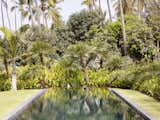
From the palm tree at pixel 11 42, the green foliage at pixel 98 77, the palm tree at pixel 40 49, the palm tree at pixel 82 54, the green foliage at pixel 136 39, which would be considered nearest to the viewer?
the palm tree at pixel 11 42

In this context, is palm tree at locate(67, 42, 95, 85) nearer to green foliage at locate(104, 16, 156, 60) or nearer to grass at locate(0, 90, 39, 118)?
green foliage at locate(104, 16, 156, 60)

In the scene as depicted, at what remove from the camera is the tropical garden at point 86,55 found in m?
23.6

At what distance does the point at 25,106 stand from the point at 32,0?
28777 millimetres

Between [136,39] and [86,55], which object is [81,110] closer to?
[86,55]

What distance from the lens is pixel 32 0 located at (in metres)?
42.4

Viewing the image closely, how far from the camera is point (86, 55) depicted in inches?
1053

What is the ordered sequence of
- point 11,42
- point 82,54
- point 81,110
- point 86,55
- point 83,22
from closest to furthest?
point 81,110, point 11,42, point 82,54, point 86,55, point 83,22

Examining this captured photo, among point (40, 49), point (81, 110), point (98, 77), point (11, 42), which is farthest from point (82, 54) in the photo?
point (81, 110)

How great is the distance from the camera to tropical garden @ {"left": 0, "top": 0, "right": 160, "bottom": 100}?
2364 centimetres

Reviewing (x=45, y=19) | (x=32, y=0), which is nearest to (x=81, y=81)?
(x=32, y=0)

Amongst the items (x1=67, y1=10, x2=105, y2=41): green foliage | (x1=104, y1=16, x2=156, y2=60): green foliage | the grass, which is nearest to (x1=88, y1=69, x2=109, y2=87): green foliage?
(x1=104, y1=16, x2=156, y2=60): green foliage

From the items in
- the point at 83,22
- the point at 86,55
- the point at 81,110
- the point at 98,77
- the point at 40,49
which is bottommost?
the point at 81,110

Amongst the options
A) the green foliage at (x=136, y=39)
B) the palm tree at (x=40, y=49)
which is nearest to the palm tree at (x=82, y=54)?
the palm tree at (x=40, y=49)

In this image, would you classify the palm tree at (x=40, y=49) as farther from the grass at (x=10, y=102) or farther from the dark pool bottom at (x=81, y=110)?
the dark pool bottom at (x=81, y=110)
